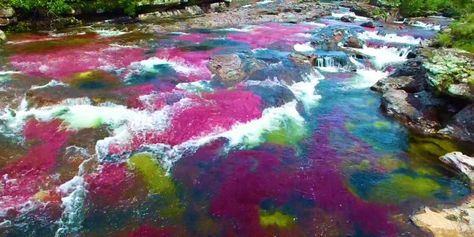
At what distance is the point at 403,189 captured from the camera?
11.8 m

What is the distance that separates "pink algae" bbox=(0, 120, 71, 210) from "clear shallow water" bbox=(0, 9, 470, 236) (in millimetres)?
40

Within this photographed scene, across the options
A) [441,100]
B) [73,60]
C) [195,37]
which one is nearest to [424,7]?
[195,37]

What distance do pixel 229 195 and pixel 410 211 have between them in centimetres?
486

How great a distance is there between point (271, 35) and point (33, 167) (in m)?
20.5

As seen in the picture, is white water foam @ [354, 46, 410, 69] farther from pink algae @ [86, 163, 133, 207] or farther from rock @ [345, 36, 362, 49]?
pink algae @ [86, 163, 133, 207]

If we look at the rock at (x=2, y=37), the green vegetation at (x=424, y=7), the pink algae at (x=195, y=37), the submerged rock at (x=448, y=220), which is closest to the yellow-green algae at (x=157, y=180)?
the submerged rock at (x=448, y=220)

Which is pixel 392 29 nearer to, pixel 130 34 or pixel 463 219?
pixel 130 34

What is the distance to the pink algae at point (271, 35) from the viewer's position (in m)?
26.5

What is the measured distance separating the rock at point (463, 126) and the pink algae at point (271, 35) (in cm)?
1259

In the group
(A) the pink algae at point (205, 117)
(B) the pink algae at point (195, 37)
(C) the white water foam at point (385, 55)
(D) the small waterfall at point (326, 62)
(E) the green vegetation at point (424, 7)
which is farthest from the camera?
(E) the green vegetation at point (424, 7)

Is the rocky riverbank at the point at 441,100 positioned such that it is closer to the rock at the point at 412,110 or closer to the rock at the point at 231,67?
the rock at the point at 412,110

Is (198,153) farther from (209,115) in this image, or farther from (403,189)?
(403,189)

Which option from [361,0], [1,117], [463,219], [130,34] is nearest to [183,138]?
[1,117]

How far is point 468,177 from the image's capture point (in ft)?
40.0
